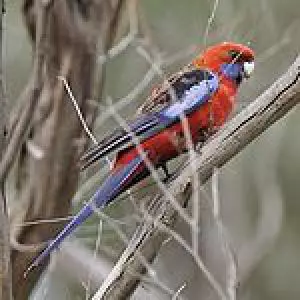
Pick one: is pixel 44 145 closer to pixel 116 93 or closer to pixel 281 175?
pixel 116 93

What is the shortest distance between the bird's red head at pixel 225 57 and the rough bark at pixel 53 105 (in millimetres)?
881

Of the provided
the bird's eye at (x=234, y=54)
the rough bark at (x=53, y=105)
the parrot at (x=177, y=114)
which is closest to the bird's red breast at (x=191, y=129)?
the parrot at (x=177, y=114)

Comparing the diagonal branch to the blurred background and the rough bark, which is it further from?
the blurred background

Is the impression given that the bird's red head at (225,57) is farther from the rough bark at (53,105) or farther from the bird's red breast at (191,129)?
the rough bark at (53,105)

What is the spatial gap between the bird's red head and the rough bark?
2.89 ft

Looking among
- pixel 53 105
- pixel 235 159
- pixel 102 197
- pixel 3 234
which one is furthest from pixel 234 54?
pixel 235 159

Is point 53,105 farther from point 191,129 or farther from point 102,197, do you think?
point 191,129

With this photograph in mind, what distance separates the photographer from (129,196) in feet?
13.6

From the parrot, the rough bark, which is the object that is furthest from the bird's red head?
the rough bark

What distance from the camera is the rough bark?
3740 mm

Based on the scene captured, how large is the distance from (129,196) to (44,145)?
0.49 metres

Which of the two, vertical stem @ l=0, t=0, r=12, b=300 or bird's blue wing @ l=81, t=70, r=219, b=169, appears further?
bird's blue wing @ l=81, t=70, r=219, b=169

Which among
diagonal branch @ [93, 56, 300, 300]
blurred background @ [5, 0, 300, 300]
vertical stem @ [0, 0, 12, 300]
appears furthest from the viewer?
blurred background @ [5, 0, 300, 300]

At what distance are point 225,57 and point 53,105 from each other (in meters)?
1.07
